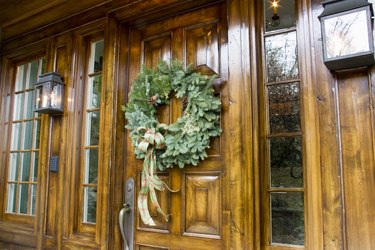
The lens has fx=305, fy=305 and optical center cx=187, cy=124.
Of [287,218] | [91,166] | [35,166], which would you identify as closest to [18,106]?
[35,166]

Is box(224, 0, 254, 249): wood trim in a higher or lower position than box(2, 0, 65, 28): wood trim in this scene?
lower

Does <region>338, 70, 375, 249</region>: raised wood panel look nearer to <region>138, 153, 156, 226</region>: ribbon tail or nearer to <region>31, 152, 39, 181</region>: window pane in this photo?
<region>138, 153, 156, 226</region>: ribbon tail

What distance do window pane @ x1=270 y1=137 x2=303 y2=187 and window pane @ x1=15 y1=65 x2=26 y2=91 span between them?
7.98 feet

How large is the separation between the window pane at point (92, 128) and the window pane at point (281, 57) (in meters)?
1.31

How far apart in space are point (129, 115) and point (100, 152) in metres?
0.37

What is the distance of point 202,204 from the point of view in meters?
1.80

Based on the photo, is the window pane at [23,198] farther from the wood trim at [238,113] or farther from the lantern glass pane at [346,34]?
the lantern glass pane at [346,34]

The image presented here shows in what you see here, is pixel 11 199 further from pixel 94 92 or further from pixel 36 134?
pixel 94 92

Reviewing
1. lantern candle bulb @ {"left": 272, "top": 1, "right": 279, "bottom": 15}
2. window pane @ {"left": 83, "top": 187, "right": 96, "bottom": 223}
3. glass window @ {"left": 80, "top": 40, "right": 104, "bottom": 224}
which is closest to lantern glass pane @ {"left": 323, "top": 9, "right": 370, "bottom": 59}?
lantern candle bulb @ {"left": 272, "top": 1, "right": 279, "bottom": 15}

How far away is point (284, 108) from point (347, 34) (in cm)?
46

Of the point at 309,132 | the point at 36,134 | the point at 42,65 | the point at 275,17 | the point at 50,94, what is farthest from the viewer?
the point at 42,65

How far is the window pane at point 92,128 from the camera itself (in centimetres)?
230

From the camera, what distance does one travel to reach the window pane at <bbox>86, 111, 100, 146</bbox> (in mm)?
2299

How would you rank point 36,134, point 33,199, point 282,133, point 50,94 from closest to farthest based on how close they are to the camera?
1. point 282,133
2. point 50,94
3. point 33,199
4. point 36,134
